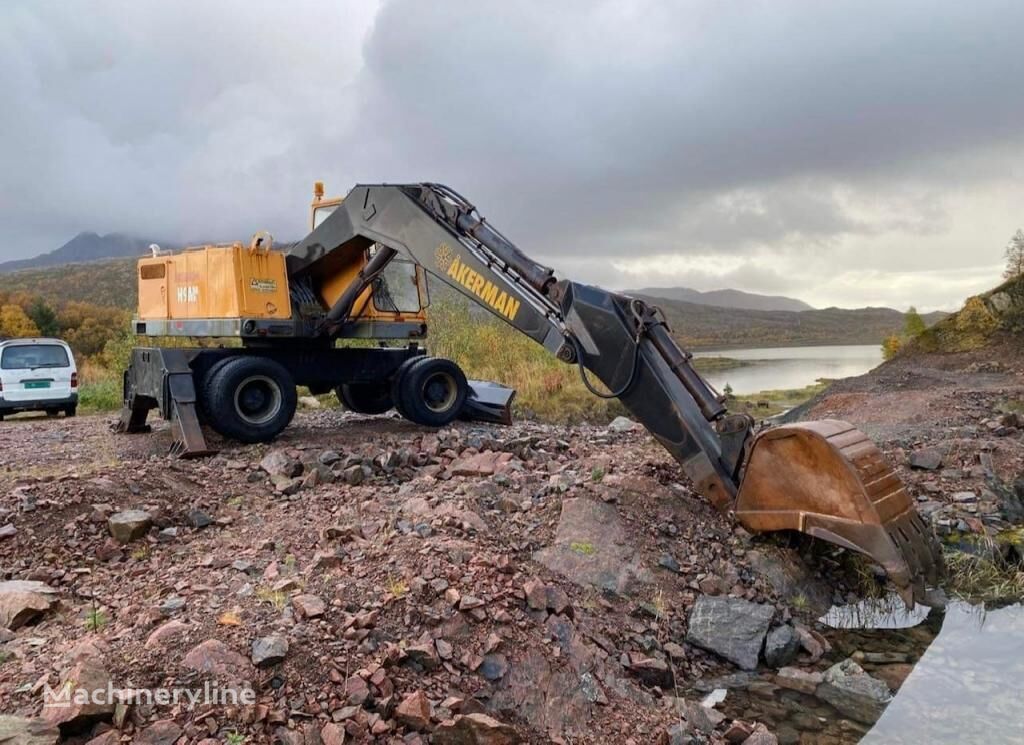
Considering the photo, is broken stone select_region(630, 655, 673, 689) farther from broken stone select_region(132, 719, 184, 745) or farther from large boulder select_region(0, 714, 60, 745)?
large boulder select_region(0, 714, 60, 745)

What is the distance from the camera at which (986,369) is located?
15430mm

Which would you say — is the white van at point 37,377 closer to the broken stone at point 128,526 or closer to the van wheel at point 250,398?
the van wheel at point 250,398

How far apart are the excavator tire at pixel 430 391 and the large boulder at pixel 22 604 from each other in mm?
5711

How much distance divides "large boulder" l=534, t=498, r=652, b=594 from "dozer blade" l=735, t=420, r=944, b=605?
3.11 ft

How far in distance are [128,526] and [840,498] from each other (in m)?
4.87

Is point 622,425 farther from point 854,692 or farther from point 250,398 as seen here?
point 854,692

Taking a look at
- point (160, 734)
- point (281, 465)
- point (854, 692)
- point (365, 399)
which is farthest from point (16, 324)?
point (854, 692)

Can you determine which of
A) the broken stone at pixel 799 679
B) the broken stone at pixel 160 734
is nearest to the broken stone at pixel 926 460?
the broken stone at pixel 799 679

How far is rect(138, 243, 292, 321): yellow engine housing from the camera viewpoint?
9109 millimetres

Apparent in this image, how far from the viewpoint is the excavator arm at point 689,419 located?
5.02m

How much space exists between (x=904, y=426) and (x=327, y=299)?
25.1 feet

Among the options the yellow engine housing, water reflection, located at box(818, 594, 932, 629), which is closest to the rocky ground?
water reflection, located at box(818, 594, 932, 629)

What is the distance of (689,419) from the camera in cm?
568

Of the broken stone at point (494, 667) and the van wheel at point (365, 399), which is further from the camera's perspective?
the van wheel at point (365, 399)
